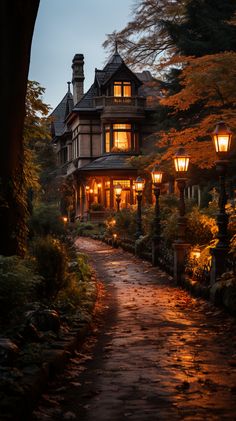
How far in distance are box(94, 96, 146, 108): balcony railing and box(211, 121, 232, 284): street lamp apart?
34002 millimetres

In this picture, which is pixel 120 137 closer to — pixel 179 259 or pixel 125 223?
pixel 125 223

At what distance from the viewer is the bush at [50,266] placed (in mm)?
9084

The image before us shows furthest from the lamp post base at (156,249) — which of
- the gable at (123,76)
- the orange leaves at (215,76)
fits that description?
the gable at (123,76)

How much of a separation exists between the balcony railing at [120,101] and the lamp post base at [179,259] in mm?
32152

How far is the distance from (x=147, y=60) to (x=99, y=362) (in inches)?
1232

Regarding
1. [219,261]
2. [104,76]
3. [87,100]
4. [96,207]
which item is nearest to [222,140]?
[219,261]

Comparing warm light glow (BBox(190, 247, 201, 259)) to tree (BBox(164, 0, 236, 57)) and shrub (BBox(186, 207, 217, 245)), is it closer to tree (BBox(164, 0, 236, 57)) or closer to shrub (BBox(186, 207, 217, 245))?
shrub (BBox(186, 207, 217, 245))

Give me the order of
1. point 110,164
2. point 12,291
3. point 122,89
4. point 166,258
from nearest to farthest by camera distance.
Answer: point 12,291 → point 166,258 → point 110,164 → point 122,89

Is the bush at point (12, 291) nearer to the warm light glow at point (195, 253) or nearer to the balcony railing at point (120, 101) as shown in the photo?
the warm light glow at point (195, 253)

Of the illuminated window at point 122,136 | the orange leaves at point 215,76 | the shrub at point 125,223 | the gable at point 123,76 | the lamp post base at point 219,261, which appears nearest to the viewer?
the lamp post base at point 219,261

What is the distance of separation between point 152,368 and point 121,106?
40.0 m

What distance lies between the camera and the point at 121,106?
148 feet

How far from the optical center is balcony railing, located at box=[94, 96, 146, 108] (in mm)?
45269

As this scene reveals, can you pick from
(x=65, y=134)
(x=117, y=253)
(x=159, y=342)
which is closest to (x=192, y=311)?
(x=159, y=342)
